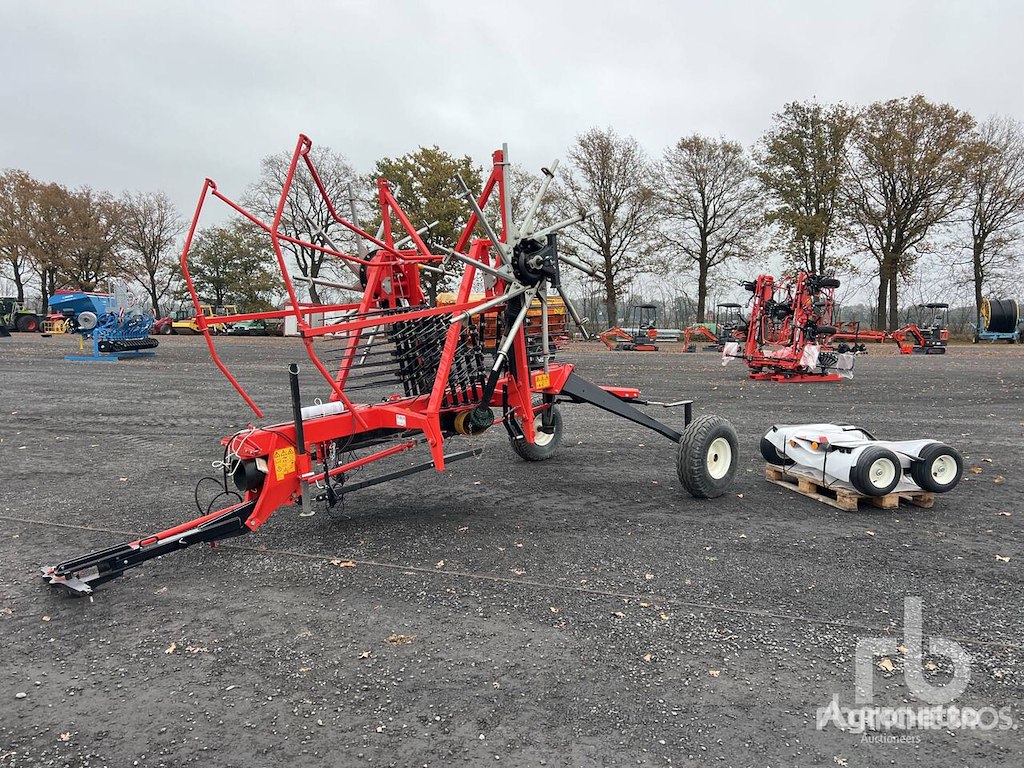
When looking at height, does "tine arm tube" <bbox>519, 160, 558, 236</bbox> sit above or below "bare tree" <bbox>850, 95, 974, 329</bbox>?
below

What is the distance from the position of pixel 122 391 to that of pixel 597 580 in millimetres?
12807

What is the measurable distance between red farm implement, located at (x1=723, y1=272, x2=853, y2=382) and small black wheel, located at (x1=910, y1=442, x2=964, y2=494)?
1045cm

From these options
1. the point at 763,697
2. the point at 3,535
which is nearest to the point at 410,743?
the point at 763,697

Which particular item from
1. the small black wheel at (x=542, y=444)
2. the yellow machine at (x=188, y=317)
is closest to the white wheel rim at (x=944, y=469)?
the small black wheel at (x=542, y=444)

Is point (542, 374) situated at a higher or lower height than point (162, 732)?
higher

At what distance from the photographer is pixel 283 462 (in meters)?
4.36

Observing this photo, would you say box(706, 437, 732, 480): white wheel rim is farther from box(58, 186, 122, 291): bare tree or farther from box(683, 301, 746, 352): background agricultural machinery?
box(58, 186, 122, 291): bare tree

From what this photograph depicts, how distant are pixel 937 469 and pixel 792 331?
36.6ft

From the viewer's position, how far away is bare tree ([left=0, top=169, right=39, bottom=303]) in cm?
4650

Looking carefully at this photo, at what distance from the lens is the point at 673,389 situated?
14.1 meters

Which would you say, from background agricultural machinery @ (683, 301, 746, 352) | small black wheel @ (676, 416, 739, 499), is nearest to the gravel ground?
small black wheel @ (676, 416, 739, 499)

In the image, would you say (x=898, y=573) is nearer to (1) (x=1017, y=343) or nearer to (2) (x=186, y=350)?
(2) (x=186, y=350)

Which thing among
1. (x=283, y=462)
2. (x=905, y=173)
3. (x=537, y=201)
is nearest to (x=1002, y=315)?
(x=905, y=173)

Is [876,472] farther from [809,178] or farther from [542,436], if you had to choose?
[809,178]
